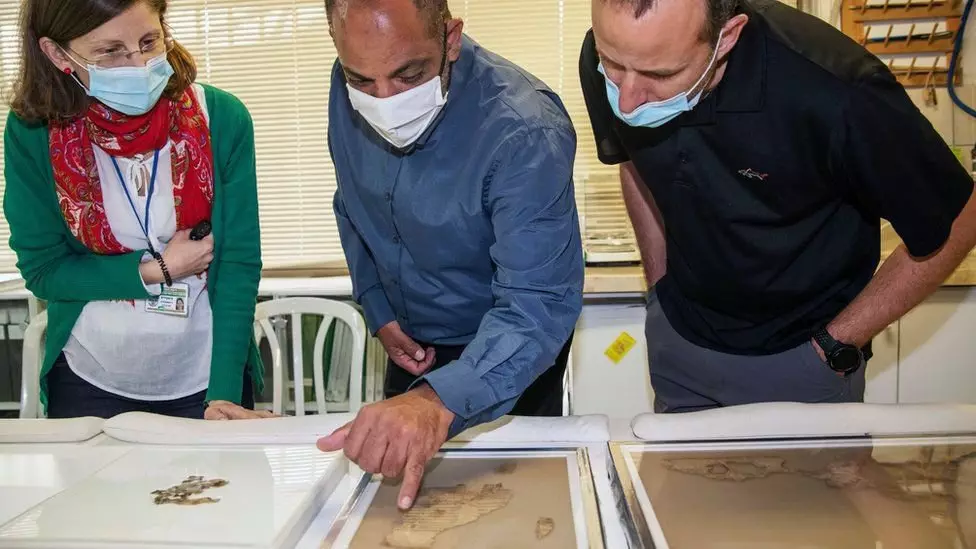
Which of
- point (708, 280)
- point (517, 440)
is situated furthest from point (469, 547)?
point (708, 280)

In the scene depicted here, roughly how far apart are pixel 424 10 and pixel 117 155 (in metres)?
0.70

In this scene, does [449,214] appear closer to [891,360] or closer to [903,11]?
[891,360]

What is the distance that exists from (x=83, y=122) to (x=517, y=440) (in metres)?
0.98

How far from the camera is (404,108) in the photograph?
3.53 feet

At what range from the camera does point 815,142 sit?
108 cm

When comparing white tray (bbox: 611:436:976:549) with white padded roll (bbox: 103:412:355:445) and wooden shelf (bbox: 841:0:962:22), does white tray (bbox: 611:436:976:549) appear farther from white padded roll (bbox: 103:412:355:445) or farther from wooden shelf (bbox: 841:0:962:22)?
wooden shelf (bbox: 841:0:962:22)

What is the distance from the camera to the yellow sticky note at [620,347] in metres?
2.18

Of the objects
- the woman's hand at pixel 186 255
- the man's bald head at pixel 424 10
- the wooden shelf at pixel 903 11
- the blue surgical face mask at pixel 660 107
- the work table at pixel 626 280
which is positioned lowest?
the work table at pixel 626 280

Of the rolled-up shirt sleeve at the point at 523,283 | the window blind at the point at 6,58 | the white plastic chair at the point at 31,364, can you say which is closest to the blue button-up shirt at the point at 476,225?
the rolled-up shirt sleeve at the point at 523,283

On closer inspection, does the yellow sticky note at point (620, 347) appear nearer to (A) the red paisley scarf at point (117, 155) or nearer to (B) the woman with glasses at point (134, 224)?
(B) the woman with glasses at point (134, 224)

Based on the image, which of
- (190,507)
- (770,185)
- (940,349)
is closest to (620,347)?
(940,349)

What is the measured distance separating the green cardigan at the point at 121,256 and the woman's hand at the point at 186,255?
0.02 metres

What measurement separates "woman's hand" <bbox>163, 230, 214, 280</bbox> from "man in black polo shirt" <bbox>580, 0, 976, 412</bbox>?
72cm

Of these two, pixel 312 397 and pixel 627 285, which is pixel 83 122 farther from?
pixel 312 397
